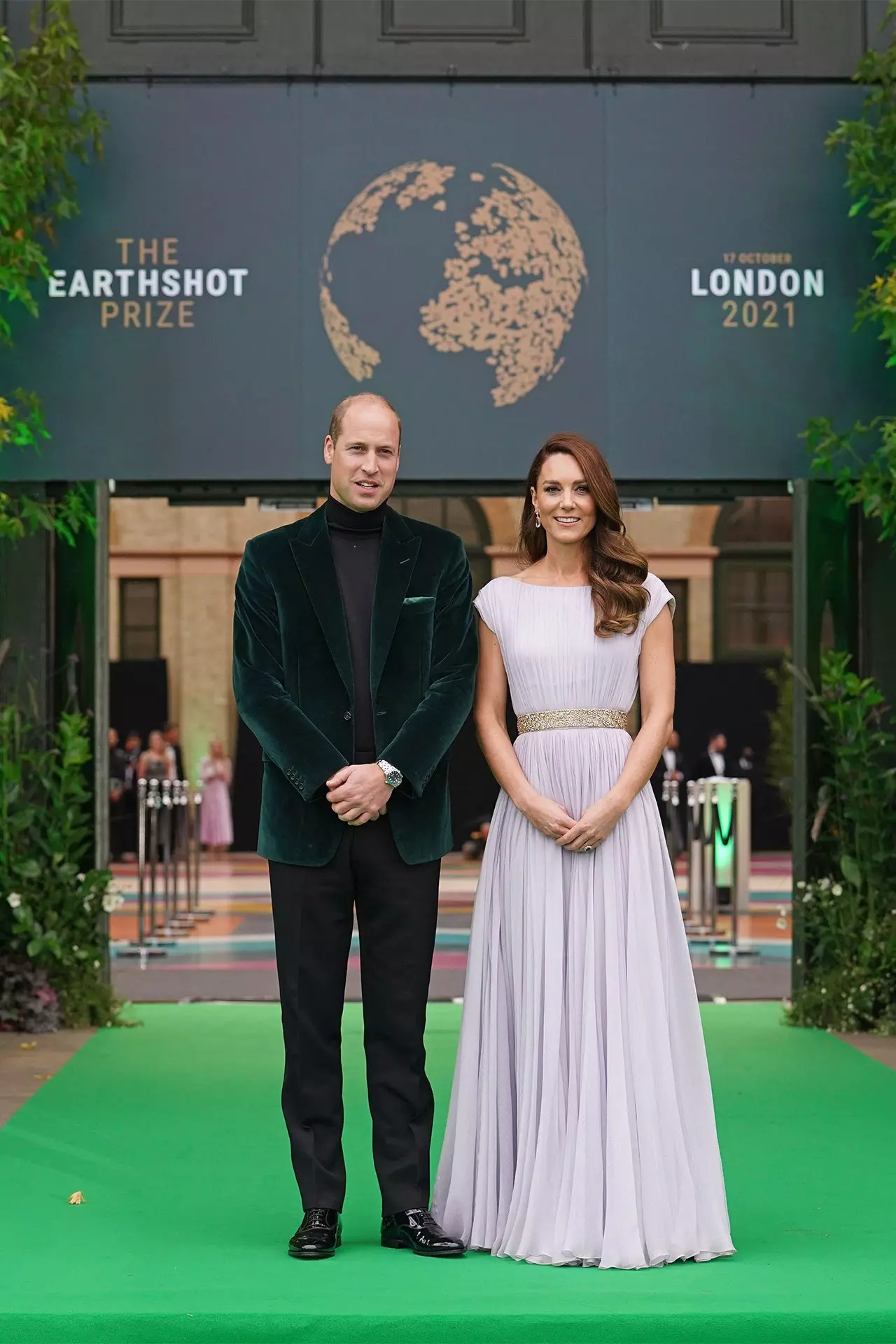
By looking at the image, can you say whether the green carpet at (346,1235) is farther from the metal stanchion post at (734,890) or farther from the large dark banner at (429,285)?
the metal stanchion post at (734,890)

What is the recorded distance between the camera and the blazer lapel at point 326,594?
169 inches

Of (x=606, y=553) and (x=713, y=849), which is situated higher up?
(x=606, y=553)

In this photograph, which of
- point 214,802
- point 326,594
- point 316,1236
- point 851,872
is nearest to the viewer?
point 316,1236

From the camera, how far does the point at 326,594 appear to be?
14.1 ft

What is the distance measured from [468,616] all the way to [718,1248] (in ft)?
5.10

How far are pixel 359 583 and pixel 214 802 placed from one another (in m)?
17.9

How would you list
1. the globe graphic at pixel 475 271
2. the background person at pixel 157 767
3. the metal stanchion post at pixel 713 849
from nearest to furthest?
the globe graphic at pixel 475 271 < the metal stanchion post at pixel 713 849 < the background person at pixel 157 767

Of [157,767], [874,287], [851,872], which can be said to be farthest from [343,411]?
[157,767]

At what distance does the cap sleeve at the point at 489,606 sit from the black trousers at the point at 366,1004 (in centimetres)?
56

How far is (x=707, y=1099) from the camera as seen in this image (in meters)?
4.29

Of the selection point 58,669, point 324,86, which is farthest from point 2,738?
point 324,86

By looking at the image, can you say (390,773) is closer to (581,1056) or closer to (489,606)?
(489,606)

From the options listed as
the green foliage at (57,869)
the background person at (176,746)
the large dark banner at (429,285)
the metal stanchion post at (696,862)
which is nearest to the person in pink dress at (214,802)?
the background person at (176,746)

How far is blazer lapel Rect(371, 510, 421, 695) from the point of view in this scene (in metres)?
4.30
